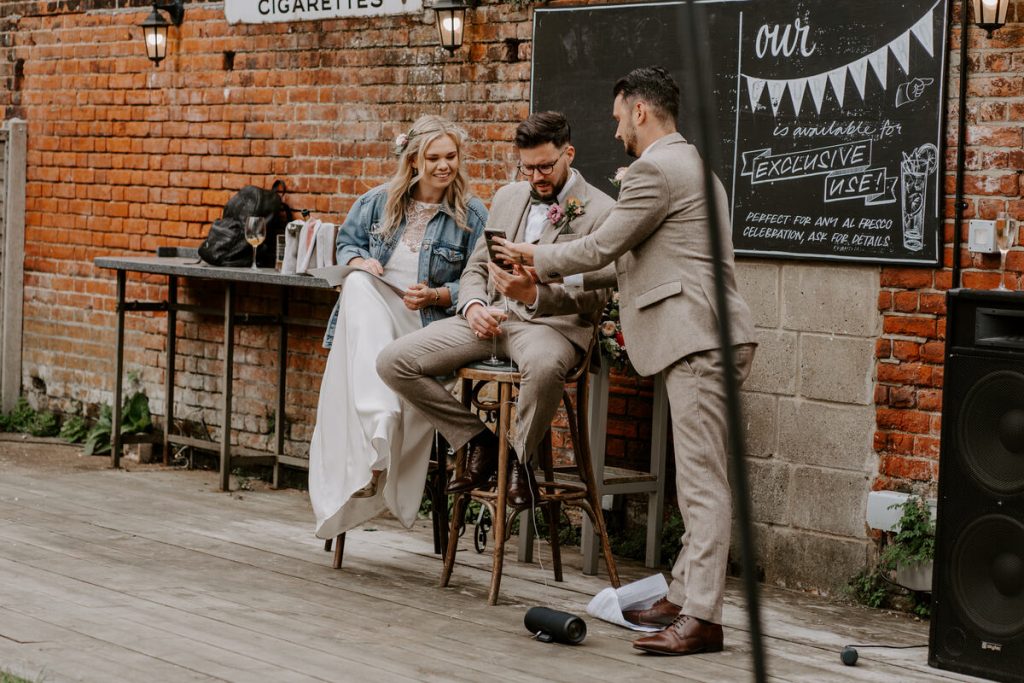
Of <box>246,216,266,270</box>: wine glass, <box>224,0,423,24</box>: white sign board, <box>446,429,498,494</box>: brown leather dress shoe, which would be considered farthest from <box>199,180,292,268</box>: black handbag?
<box>446,429,498,494</box>: brown leather dress shoe

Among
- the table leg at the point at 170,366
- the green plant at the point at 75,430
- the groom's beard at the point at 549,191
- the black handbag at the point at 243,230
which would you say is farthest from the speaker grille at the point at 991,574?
the green plant at the point at 75,430

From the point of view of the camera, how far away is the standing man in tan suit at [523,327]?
5.09 metres

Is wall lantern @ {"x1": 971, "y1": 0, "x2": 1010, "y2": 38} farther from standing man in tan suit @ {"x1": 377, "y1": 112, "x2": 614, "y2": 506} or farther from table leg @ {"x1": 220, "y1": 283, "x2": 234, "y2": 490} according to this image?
table leg @ {"x1": 220, "y1": 283, "x2": 234, "y2": 490}

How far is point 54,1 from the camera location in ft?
31.1

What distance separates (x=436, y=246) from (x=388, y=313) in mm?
336

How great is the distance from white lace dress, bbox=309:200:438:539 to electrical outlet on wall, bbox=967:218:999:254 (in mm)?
2087

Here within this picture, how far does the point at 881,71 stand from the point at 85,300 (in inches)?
228

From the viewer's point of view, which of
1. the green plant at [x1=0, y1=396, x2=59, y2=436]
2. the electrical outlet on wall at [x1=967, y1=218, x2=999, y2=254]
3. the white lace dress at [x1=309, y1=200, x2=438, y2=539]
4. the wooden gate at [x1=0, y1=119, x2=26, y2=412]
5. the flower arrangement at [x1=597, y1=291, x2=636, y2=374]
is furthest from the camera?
the wooden gate at [x1=0, y1=119, x2=26, y2=412]

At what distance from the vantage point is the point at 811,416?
5625mm

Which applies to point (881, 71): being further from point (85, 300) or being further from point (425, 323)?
point (85, 300)

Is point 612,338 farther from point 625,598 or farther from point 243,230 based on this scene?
point 243,230

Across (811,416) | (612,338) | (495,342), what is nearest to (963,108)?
(811,416)

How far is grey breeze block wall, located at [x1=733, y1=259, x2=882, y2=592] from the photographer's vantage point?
5.47 m

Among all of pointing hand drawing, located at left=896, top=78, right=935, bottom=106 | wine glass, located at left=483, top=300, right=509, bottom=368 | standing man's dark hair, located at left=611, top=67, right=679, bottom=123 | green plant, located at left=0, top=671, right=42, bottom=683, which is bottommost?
green plant, located at left=0, top=671, right=42, bottom=683
